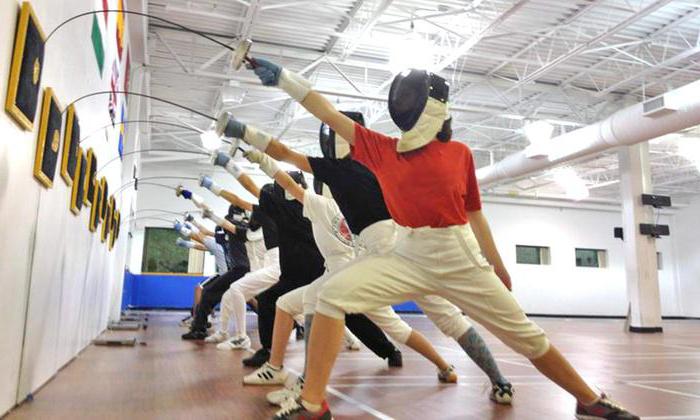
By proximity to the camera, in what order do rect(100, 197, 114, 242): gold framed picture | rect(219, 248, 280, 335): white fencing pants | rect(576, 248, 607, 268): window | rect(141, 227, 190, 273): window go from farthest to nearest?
rect(576, 248, 607, 268): window → rect(141, 227, 190, 273): window → rect(100, 197, 114, 242): gold framed picture → rect(219, 248, 280, 335): white fencing pants

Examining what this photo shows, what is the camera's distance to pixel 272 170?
8.91 ft

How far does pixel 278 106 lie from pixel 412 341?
9335mm

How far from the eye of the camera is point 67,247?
294 centimetres

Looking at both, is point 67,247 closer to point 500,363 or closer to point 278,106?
point 500,363

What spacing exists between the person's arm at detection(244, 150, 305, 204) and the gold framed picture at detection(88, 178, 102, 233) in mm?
1767

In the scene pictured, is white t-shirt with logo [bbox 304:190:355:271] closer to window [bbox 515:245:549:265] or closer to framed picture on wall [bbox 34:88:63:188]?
framed picture on wall [bbox 34:88:63:188]

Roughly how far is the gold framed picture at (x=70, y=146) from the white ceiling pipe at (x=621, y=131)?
25.2 feet

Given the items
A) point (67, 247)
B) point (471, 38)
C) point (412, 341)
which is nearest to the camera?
point (67, 247)

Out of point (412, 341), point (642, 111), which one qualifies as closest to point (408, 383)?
point (412, 341)

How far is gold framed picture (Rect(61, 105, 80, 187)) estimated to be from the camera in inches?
103

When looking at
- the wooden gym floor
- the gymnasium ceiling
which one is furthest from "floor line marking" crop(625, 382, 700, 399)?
the gymnasium ceiling

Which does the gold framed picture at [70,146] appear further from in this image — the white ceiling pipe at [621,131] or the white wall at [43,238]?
the white ceiling pipe at [621,131]

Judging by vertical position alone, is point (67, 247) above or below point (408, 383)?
above

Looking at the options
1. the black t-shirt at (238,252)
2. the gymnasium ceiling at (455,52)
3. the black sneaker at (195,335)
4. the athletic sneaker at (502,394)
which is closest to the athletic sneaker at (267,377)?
the athletic sneaker at (502,394)
